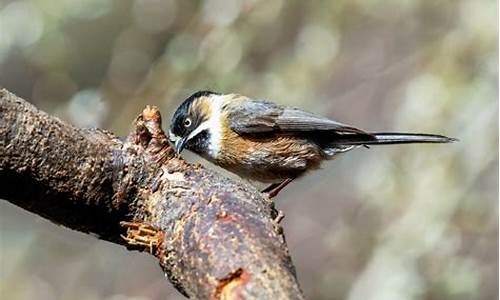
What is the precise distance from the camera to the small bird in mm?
4598

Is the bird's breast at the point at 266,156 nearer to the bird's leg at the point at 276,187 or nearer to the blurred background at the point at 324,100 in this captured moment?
the bird's leg at the point at 276,187

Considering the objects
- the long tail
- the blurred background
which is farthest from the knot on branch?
the blurred background

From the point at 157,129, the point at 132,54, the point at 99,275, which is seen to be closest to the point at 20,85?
the point at 132,54

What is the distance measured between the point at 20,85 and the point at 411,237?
284 cm

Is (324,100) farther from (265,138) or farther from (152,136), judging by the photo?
(152,136)

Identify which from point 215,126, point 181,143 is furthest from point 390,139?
point 181,143

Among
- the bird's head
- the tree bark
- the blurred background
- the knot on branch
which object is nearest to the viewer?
the tree bark

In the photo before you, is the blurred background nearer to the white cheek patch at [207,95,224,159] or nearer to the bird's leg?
the bird's leg

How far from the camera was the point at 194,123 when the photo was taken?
4.72 metres

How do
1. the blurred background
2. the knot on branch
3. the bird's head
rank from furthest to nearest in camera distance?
the blurred background → the bird's head → the knot on branch

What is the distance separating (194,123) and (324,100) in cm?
153

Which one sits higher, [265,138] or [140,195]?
[265,138]

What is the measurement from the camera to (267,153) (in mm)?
4625

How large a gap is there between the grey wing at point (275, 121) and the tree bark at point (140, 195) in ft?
7.31
